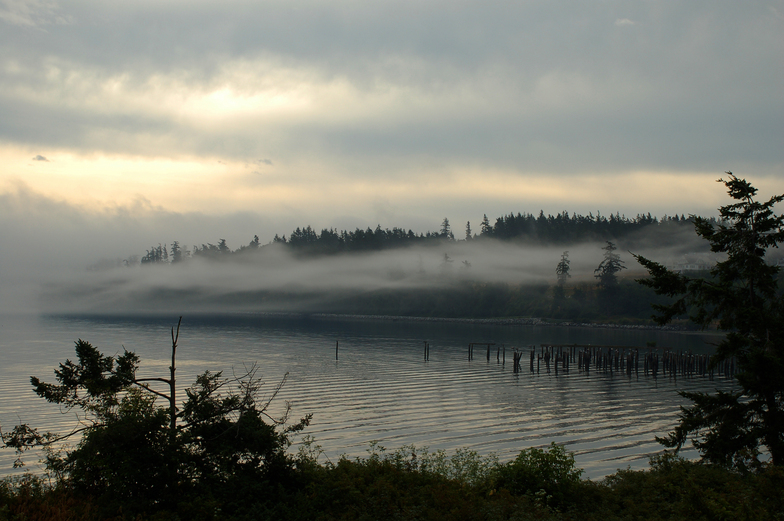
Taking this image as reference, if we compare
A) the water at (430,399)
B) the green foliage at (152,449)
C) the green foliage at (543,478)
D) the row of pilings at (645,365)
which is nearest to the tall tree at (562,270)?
the water at (430,399)

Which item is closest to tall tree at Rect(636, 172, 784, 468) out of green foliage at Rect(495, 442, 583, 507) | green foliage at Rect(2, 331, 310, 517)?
green foliage at Rect(495, 442, 583, 507)

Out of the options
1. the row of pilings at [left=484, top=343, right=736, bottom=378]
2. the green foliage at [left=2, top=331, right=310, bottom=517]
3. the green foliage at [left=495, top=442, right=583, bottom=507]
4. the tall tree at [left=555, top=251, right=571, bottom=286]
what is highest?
the tall tree at [left=555, top=251, right=571, bottom=286]

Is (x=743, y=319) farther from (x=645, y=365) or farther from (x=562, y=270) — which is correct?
(x=562, y=270)

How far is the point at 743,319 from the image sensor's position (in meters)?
16.1

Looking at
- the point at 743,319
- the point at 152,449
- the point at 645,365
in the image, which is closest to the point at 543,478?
the point at 743,319

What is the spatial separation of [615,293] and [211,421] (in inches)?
6256

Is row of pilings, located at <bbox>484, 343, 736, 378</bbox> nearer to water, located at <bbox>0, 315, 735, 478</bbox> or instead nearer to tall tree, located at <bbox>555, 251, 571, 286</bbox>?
water, located at <bbox>0, 315, 735, 478</bbox>

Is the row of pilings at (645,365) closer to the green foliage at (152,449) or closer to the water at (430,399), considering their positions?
the water at (430,399)

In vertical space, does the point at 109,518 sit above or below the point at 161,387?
above

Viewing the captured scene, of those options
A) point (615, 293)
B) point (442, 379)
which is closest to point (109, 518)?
point (442, 379)

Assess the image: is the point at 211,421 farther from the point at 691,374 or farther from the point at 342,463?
the point at 691,374

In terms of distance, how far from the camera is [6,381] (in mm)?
48000

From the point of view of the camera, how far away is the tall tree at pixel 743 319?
1578 cm

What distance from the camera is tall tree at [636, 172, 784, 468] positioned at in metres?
15.8
